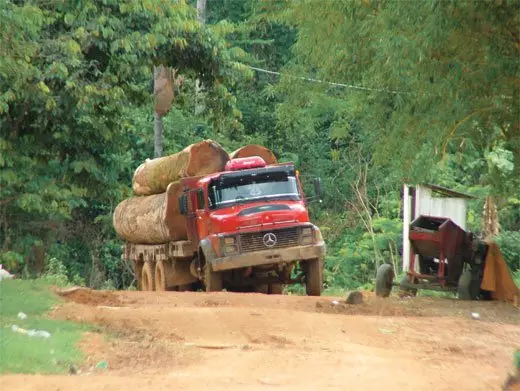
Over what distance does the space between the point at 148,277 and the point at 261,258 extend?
21.1 feet

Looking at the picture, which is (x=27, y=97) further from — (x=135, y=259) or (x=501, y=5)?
(x=501, y=5)

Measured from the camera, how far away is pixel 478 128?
1499 centimetres

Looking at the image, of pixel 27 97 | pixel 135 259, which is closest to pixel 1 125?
pixel 27 97

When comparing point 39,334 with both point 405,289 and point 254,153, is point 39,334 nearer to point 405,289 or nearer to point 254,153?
point 405,289

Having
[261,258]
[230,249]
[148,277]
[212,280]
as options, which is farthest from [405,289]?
[148,277]

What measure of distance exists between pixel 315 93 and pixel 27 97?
19.1 ft

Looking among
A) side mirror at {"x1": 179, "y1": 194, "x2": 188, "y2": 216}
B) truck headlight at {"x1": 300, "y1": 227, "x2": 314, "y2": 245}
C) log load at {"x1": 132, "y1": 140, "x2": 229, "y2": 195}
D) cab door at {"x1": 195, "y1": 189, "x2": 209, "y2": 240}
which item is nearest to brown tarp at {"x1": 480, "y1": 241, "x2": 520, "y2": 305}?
truck headlight at {"x1": 300, "y1": 227, "x2": 314, "y2": 245}

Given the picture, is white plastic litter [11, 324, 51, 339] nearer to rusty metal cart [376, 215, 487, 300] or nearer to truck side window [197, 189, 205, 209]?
rusty metal cart [376, 215, 487, 300]

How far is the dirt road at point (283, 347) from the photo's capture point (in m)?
9.19

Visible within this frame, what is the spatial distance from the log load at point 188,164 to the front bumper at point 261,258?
129 inches

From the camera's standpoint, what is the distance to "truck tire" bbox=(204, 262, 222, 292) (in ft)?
69.5

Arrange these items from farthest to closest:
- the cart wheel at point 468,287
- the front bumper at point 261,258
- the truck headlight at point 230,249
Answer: the truck headlight at point 230,249 → the front bumper at point 261,258 → the cart wheel at point 468,287

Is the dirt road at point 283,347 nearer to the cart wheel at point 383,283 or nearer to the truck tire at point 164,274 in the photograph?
the cart wheel at point 383,283

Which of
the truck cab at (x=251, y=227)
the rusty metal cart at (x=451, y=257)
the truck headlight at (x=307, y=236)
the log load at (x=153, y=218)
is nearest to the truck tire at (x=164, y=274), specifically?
the log load at (x=153, y=218)
